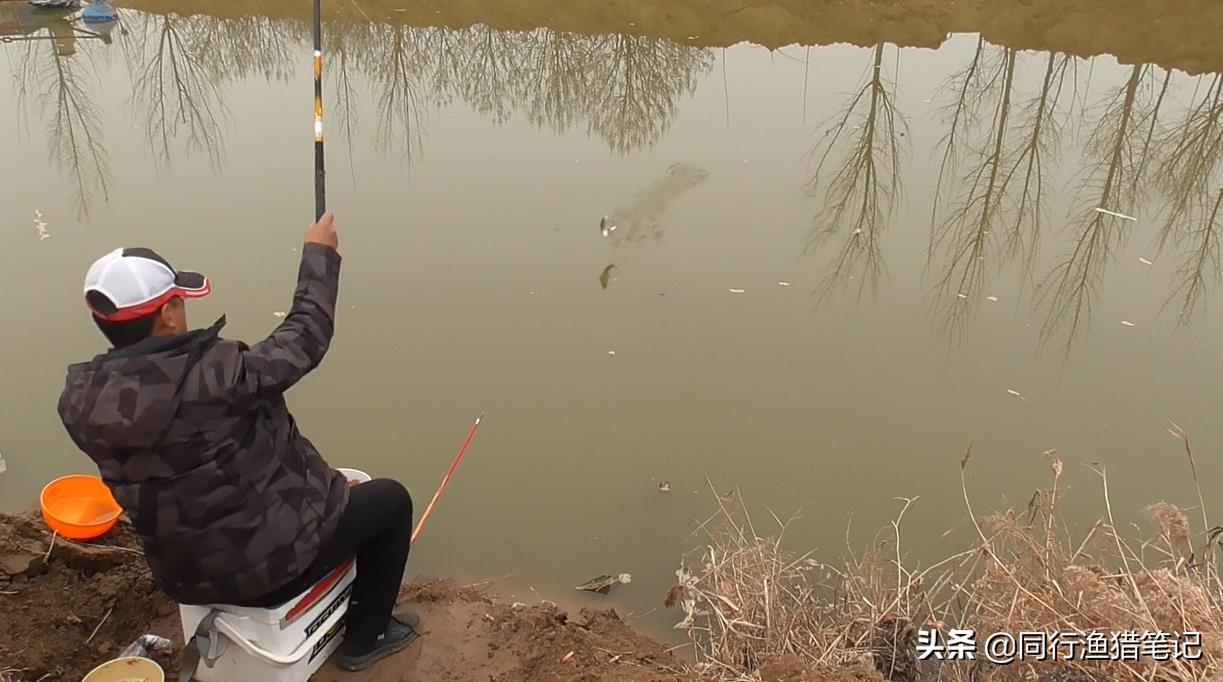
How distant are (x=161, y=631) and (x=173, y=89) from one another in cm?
671

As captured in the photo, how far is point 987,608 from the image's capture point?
8.18ft

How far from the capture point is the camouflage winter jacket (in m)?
1.75

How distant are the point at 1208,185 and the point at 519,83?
5.55 m

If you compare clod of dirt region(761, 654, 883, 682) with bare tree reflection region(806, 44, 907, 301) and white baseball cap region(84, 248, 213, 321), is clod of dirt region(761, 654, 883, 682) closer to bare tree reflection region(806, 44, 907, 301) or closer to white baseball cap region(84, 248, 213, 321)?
white baseball cap region(84, 248, 213, 321)

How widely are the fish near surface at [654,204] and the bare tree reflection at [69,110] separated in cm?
334

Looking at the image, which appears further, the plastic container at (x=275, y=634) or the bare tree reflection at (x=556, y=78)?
the bare tree reflection at (x=556, y=78)

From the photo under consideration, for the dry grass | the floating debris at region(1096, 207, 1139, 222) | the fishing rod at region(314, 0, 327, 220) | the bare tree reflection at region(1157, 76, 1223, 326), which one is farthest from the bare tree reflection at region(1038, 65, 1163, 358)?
the fishing rod at region(314, 0, 327, 220)

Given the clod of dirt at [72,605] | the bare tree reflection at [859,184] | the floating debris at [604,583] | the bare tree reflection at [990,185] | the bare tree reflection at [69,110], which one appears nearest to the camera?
the clod of dirt at [72,605]

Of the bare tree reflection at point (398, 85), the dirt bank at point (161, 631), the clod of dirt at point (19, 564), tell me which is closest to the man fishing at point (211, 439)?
the dirt bank at point (161, 631)

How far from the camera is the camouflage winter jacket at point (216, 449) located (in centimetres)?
175

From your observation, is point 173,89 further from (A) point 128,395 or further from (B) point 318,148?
(A) point 128,395

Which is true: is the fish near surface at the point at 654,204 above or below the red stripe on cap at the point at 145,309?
below

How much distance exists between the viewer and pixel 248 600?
2066 millimetres

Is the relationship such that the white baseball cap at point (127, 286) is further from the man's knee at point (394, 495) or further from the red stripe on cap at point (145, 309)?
the man's knee at point (394, 495)
